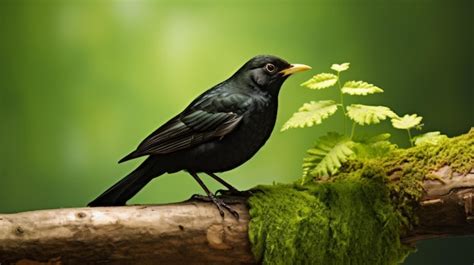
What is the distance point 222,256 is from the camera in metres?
2.20

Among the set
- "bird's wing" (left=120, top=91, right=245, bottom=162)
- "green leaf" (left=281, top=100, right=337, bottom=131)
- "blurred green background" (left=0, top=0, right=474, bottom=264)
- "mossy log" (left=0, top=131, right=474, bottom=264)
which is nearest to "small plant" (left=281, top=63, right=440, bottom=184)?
"green leaf" (left=281, top=100, right=337, bottom=131)

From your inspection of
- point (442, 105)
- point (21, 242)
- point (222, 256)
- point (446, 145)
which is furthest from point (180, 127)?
point (442, 105)

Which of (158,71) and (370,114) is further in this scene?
(158,71)

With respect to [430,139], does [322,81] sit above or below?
above

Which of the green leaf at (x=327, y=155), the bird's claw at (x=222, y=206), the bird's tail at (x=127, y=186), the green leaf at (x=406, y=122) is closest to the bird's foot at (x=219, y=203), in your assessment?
the bird's claw at (x=222, y=206)

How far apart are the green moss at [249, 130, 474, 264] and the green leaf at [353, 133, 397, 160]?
86mm

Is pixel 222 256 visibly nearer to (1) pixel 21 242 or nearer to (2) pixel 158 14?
(1) pixel 21 242

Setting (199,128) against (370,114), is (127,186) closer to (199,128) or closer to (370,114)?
(199,128)

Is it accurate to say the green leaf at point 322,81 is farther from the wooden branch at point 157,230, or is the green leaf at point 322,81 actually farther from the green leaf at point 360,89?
the wooden branch at point 157,230

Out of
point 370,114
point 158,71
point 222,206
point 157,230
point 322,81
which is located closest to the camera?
point 157,230

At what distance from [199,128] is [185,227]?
374 mm

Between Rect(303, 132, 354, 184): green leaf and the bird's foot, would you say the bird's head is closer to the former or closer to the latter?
Rect(303, 132, 354, 184): green leaf

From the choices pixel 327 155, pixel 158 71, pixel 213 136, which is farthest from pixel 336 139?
pixel 158 71

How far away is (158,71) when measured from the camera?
112 inches
